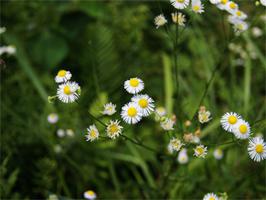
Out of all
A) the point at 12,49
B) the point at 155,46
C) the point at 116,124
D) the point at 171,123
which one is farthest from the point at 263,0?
the point at 155,46

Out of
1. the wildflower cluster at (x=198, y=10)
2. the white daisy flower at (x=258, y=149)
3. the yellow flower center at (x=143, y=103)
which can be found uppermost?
the wildflower cluster at (x=198, y=10)

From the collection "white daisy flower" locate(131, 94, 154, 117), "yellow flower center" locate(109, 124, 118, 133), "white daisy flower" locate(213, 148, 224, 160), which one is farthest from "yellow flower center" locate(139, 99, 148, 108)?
"white daisy flower" locate(213, 148, 224, 160)

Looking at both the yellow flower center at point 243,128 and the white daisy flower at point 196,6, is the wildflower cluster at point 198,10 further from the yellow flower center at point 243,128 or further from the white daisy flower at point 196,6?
the yellow flower center at point 243,128

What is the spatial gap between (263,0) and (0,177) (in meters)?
1.28

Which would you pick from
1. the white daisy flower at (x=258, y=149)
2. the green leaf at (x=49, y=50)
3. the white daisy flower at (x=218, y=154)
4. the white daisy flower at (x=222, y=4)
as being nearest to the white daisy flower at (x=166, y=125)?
the white daisy flower at (x=258, y=149)

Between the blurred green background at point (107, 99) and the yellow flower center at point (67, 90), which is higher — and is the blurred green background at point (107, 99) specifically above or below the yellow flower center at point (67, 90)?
above

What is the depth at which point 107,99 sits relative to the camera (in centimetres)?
234

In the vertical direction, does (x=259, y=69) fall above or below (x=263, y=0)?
above

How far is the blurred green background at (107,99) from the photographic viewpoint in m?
1.99

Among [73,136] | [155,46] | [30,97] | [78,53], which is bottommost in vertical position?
[73,136]

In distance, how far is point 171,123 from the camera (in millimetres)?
1415

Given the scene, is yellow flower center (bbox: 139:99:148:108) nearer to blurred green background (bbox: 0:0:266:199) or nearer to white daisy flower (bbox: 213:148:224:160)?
blurred green background (bbox: 0:0:266:199)

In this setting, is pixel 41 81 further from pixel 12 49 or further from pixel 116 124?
pixel 116 124

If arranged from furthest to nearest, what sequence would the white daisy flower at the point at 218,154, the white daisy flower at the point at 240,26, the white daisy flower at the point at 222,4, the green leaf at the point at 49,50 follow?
the green leaf at the point at 49,50 < the white daisy flower at the point at 218,154 < the white daisy flower at the point at 240,26 < the white daisy flower at the point at 222,4
